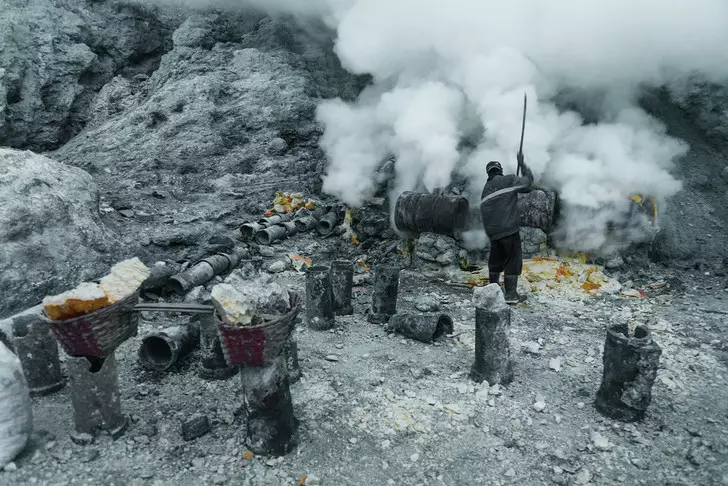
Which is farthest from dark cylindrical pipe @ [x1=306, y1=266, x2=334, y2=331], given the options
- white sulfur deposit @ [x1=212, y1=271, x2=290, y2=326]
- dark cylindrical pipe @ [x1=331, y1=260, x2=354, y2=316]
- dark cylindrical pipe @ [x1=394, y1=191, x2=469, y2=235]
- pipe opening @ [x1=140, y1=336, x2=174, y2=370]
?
dark cylindrical pipe @ [x1=394, y1=191, x2=469, y2=235]

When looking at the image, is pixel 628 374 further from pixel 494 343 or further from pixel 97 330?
pixel 97 330

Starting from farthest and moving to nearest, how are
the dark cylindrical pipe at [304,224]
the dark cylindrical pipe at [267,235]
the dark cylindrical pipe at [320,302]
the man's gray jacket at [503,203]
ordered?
the dark cylindrical pipe at [304,224] → the dark cylindrical pipe at [267,235] → the man's gray jacket at [503,203] → the dark cylindrical pipe at [320,302]

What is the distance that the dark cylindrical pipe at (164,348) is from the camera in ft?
12.8

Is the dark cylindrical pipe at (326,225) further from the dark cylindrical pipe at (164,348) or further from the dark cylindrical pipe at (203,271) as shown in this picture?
the dark cylindrical pipe at (164,348)

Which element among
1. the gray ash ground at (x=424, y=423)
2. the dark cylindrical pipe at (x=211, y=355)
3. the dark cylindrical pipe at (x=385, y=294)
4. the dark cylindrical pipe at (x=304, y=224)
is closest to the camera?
the gray ash ground at (x=424, y=423)

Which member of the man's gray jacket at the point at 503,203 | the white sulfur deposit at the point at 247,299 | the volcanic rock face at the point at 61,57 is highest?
the volcanic rock face at the point at 61,57

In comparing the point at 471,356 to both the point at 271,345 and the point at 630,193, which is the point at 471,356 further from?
the point at 630,193

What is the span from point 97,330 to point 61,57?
34.7 ft

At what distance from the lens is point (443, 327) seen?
15.6 ft

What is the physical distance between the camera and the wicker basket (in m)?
2.75

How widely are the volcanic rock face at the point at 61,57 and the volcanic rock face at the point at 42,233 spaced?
5.21 metres

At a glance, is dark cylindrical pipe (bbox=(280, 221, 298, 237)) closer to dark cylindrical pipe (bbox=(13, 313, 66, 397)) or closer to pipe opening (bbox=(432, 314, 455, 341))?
pipe opening (bbox=(432, 314, 455, 341))

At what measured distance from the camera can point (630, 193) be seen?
648cm

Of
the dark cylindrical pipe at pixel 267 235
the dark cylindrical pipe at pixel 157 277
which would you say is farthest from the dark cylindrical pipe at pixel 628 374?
the dark cylindrical pipe at pixel 267 235
